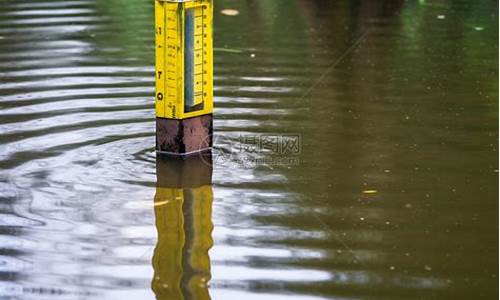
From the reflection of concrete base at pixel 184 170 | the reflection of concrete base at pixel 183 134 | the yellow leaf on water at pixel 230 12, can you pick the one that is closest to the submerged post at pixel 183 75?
the reflection of concrete base at pixel 183 134

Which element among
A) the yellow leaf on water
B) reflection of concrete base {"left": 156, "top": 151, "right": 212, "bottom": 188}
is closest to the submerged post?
reflection of concrete base {"left": 156, "top": 151, "right": 212, "bottom": 188}

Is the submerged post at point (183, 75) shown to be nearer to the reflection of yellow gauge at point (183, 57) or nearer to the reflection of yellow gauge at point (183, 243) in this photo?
the reflection of yellow gauge at point (183, 57)

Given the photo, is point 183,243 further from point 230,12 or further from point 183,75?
point 230,12

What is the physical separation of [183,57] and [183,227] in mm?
1661

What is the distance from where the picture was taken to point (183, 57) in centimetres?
871

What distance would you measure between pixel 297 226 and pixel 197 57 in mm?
1827

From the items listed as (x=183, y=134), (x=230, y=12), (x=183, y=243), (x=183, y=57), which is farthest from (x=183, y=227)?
(x=230, y=12)

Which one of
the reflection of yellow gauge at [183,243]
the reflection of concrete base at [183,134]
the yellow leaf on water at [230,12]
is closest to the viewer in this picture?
the reflection of yellow gauge at [183,243]

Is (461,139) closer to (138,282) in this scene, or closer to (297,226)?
(297,226)

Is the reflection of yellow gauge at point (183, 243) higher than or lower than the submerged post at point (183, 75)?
lower

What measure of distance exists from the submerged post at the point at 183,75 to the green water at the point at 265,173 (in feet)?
0.75

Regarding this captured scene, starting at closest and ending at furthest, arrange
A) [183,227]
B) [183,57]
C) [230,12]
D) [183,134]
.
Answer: [183,227] → [183,57] → [183,134] → [230,12]

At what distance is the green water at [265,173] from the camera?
6.65 meters

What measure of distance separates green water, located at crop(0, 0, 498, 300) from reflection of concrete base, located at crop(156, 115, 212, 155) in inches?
6.8
